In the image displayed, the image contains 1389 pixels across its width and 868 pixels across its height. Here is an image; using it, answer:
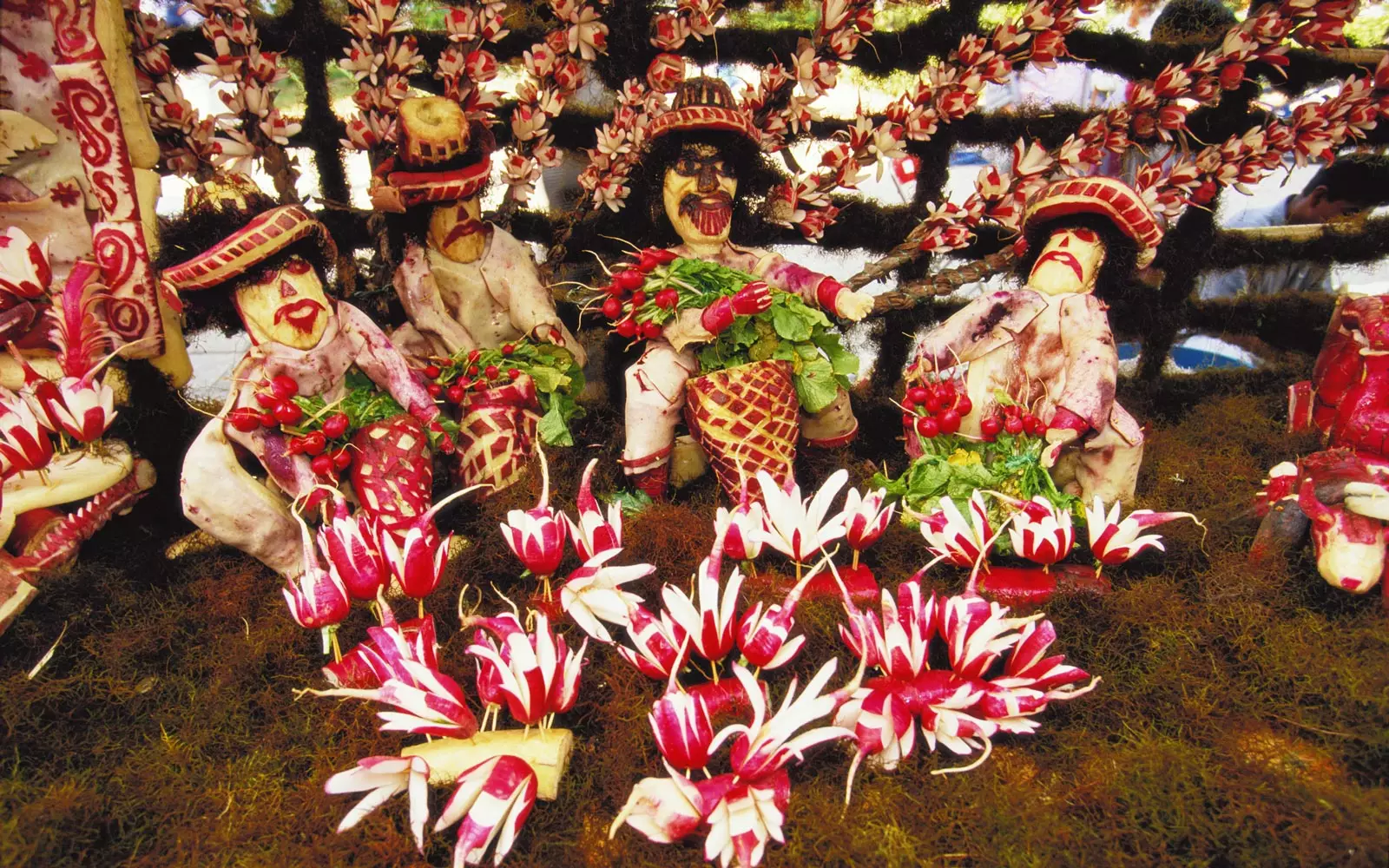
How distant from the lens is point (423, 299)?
2.20 metres

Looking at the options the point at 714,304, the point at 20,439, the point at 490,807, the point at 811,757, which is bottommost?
the point at 811,757

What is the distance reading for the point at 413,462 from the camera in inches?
76.4

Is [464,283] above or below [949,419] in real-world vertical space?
above

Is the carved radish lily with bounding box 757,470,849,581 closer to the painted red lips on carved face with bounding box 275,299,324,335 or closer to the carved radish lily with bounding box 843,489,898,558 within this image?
the carved radish lily with bounding box 843,489,898,558

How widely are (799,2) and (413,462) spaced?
194cm

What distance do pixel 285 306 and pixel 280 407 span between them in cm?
24

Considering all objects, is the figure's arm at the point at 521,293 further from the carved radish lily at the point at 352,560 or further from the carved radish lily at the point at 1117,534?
the carved radish lily at the point at 1117,534

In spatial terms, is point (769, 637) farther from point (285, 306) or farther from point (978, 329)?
point (285, 306)

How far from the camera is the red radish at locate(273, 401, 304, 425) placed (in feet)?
5.97

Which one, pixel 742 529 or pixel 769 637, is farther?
pixel 742 529

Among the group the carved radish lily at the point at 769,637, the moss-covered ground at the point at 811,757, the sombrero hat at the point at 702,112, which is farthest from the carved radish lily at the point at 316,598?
the sombrero hat at the point at 702,112

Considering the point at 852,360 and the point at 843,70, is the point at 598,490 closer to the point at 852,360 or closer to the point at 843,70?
the point at 852,360

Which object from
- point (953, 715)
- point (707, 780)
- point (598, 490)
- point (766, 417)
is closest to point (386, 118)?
point (598, 490)

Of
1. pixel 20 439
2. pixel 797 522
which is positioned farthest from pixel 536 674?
pixel 20 439
